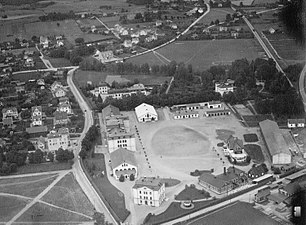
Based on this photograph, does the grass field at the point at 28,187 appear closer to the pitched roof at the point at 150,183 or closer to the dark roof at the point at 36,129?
the pitched roof at the point at 150,183

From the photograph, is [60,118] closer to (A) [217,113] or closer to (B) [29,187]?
(B) [29,187]

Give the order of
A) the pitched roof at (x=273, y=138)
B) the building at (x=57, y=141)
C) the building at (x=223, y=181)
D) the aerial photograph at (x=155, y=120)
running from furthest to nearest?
1. the building at (x=57, y=141)
2. the pitched roof at (x=273, y=138)
3. the building at (x=223, y=181)
4. the aerial photograph at (x=155, y=120)

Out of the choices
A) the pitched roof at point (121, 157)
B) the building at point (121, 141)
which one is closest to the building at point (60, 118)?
the building at point (121, 141)

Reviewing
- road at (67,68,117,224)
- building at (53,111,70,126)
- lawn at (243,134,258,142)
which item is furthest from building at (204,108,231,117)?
building at (53,111,70,126)

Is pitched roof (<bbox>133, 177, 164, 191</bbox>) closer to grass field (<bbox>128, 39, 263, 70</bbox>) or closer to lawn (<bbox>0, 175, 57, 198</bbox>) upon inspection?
lawn (<bbox>0, 175, 57, 198</bbox>)

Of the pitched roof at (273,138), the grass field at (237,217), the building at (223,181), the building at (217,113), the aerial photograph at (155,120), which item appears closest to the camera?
the grass field at (237,217)

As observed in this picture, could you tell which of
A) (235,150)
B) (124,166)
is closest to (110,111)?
(124,166)
